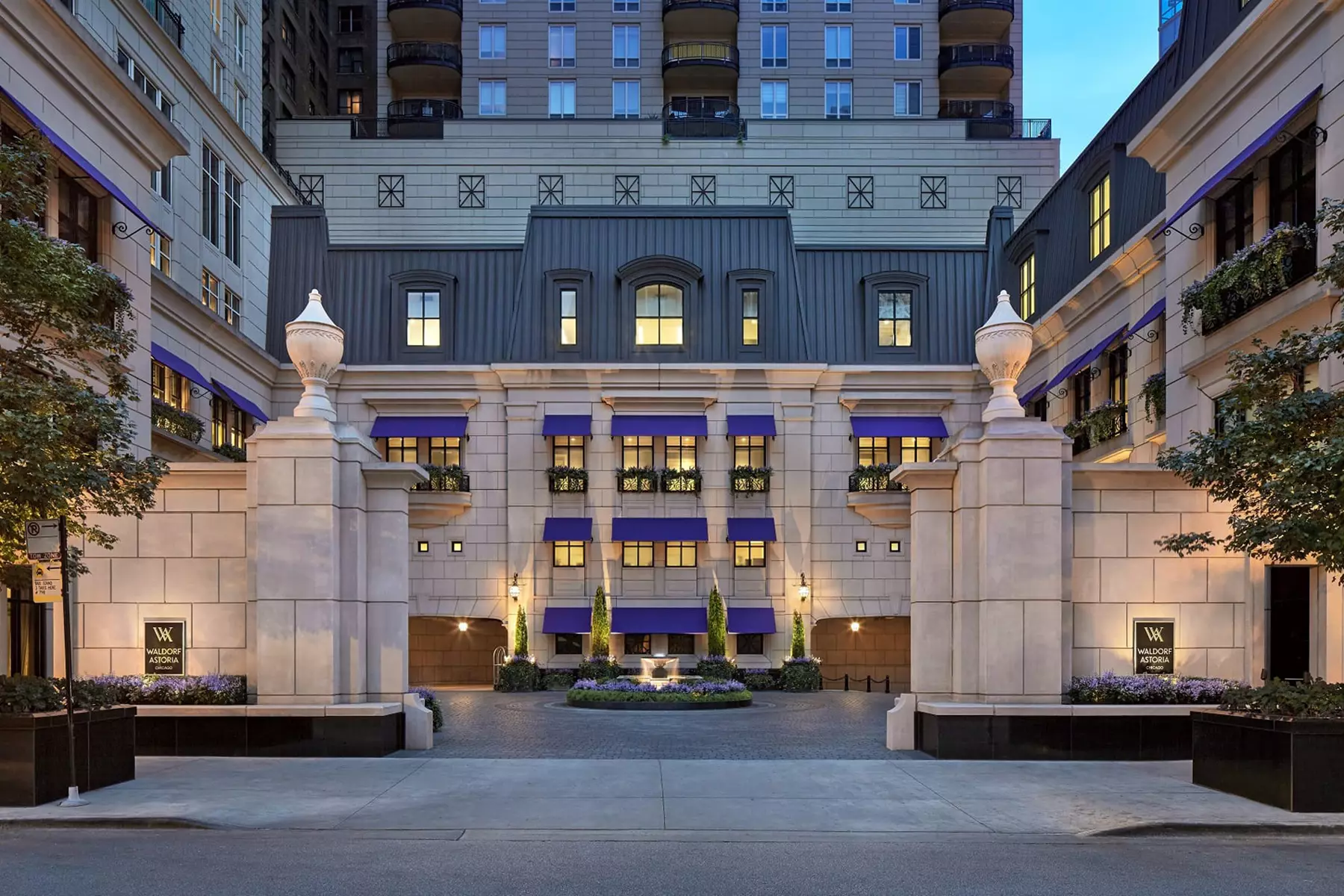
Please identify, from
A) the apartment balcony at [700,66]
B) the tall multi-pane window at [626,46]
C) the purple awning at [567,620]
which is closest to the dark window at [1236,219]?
the purple awning at [567,620]

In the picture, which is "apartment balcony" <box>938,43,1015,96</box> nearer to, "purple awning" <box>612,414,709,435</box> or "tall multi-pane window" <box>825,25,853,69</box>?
"tall multi-pane window" <box>825,25,853,69</box>

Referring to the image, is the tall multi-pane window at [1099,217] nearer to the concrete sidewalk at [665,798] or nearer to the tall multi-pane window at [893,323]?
the tall multi-pane window at [893,323]

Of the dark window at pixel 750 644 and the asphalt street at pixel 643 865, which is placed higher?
the asphalt street at pixel 643 865

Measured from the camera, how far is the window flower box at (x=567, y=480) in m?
35.5

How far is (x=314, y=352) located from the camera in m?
17.2

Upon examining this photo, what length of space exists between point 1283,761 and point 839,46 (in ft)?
140

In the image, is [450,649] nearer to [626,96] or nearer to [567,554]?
[567,554]

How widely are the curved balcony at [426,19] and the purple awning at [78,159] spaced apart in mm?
29860

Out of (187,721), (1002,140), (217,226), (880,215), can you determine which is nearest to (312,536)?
(187,721)

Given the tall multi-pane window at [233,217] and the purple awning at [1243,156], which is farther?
the tall multi-pane window at [233,217]

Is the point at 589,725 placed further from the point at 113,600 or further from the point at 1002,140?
the point at 1002,140

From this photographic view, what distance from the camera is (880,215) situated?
142 feet

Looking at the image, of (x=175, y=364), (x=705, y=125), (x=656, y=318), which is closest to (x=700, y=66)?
(x=705, y=125)

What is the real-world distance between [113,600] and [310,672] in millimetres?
3273
